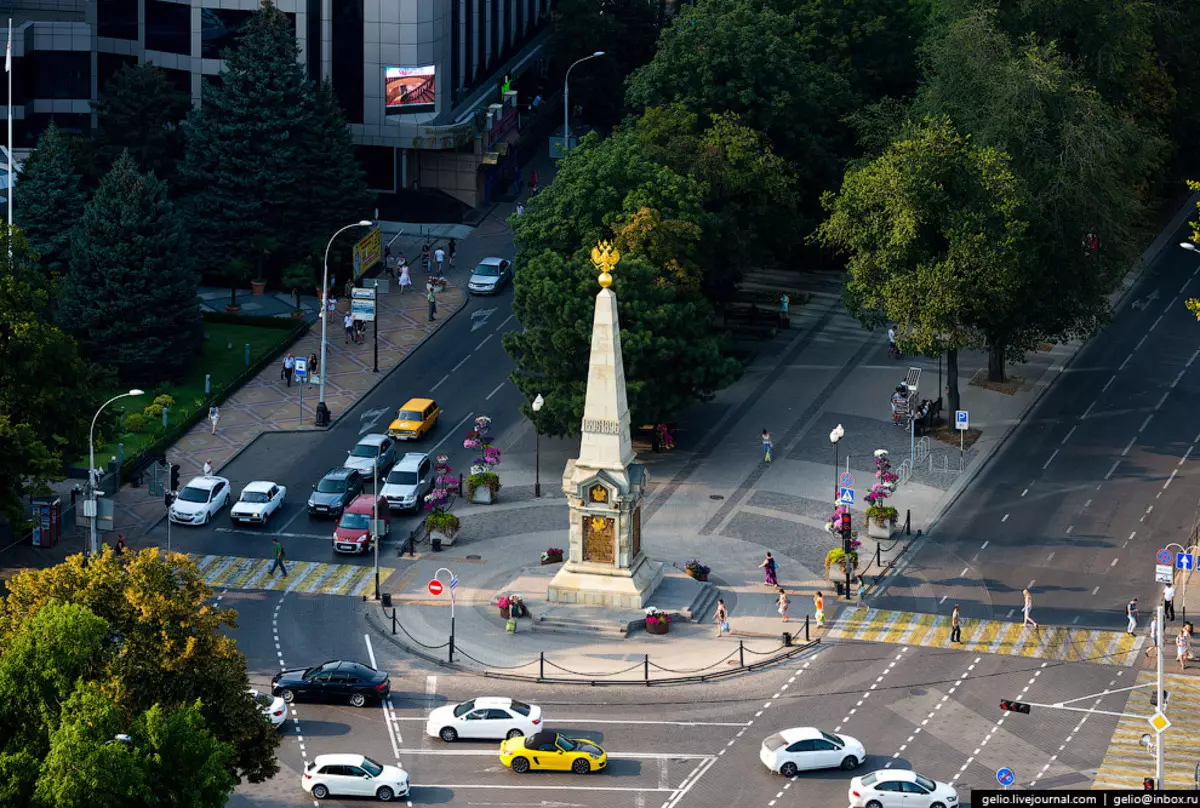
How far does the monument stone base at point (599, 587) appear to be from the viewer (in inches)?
3994

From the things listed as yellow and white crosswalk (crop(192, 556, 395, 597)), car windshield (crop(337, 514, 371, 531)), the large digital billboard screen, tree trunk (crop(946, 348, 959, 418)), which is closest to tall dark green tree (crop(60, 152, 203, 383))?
→ yellow and white crosswalk (crop(192, 556, 395, 597))

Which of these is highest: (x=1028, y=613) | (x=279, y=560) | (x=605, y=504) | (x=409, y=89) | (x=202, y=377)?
(x=409, y=89)

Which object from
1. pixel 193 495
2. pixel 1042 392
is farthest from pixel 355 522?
pixel 1042 392

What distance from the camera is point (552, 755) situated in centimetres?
8750

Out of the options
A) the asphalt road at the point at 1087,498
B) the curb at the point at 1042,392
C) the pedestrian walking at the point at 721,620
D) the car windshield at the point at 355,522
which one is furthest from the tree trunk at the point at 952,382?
the car windshield at the point at 355,522

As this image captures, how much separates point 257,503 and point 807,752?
3275 cm

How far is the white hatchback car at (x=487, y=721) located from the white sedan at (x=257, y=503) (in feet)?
73.3

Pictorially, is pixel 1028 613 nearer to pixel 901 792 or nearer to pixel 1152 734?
pixel 1152 734

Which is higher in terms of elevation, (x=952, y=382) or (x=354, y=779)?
(x=952, y=382)

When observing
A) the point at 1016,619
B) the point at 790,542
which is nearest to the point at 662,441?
the point at 790,542

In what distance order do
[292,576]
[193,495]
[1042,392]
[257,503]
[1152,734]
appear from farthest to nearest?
[1042,392], [193,495], [257,503], [292,576], [1152,734]

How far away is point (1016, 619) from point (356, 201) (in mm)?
52271

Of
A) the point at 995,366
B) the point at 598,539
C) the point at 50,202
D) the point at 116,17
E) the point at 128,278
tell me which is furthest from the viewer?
the point at 116,17

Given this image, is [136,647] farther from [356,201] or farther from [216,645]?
[356,201]
